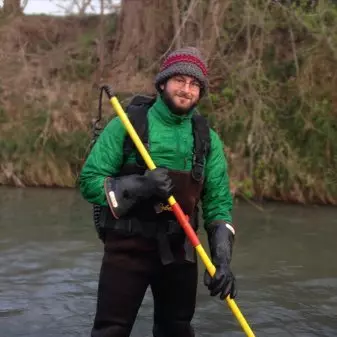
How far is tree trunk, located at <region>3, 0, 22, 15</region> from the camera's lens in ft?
44.3

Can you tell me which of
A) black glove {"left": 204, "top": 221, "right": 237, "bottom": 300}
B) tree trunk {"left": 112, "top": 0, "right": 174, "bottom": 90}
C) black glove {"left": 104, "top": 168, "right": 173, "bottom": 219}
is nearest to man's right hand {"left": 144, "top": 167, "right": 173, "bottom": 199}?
black glove {"left": 104, "top": 168, "right": 173, "bottom": 219}

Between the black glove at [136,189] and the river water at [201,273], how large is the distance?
176 cm

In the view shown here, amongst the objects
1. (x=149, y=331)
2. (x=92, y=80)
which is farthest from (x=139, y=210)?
(x=92, y=80)

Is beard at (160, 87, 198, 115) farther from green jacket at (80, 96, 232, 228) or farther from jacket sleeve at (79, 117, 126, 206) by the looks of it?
jacket sleeve at (79, 117, 126, 206)

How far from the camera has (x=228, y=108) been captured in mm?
10523

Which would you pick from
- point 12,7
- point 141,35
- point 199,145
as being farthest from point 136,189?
point 12,7

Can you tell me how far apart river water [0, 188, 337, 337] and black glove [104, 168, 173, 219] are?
5.77ft

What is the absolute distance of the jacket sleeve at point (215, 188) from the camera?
131 inches

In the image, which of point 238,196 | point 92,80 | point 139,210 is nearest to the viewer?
point 139,210

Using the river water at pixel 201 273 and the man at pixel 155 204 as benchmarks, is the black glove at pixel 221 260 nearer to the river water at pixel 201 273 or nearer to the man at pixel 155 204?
the man at pixel 155 204

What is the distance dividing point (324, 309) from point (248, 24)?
6335 mm

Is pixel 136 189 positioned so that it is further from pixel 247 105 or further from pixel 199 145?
pixel 247 105

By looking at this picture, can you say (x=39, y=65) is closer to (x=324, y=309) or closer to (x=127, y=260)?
(x=324, y=309)

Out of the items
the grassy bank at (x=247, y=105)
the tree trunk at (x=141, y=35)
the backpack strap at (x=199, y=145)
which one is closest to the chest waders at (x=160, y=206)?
the backpack strap at (x=199, y=145)
